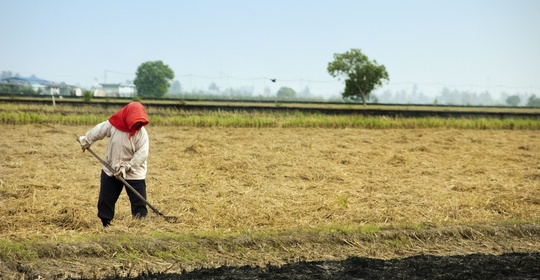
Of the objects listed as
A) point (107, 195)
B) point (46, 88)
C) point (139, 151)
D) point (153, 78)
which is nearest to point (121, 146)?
point (139, 151)

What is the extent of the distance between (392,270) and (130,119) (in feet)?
9.55

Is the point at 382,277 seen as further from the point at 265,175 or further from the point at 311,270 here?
the point at 265,175

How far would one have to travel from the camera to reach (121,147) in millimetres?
6684

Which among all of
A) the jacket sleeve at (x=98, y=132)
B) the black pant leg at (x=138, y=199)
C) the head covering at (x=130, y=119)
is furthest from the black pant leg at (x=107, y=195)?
the head covering at (x=130, y=119)

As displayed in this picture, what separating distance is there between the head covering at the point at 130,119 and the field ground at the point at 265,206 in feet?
3.40

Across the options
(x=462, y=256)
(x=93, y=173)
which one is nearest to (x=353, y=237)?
(x=462, y=256)

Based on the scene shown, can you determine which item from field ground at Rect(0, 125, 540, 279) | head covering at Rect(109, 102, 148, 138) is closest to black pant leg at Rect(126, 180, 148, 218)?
field ground at Rect(0, 125, 540, 279)

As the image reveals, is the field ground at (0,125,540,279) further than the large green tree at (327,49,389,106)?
No

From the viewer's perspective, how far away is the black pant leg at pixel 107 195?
6785mm

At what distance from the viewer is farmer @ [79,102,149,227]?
6.61 m

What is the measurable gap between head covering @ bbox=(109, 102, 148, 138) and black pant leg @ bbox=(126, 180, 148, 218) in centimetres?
57

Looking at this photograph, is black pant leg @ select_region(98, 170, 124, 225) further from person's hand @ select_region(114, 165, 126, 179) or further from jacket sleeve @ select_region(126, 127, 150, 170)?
jacket sleeve @ select_region(126, 127, 150, 170)

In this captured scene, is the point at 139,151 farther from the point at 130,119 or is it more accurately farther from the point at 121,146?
the point at 130,119

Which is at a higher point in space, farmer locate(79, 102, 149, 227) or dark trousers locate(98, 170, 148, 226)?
farmer locate(79, 102, 149, 227)
